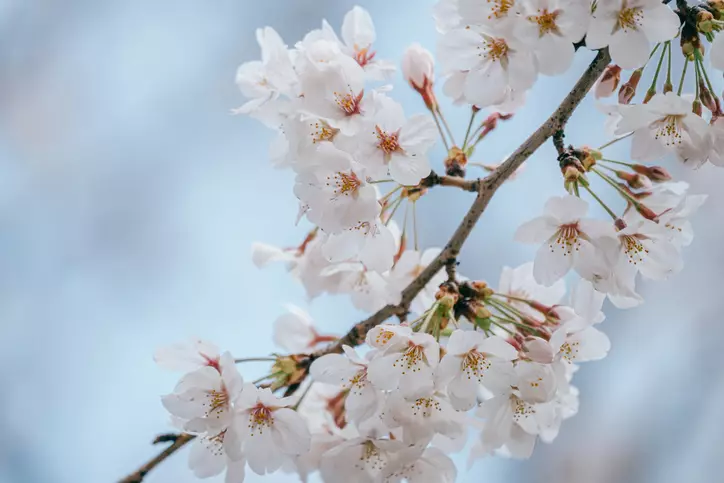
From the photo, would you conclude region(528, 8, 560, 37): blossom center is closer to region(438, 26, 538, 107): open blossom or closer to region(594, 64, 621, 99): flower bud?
region(438, 26, 538, 107): open blossom

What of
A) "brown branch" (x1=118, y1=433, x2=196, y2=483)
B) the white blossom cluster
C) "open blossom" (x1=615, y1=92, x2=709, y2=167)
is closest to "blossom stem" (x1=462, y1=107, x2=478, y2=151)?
the white blossom cluster

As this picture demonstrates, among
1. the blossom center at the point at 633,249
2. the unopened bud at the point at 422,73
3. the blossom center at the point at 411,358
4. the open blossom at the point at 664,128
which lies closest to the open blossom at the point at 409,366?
the blossom center at the point at 411,358

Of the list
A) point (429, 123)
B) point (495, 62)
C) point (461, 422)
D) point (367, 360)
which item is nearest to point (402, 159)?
point (429, 123)

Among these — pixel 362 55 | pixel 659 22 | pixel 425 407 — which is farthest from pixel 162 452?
pixel 659 22

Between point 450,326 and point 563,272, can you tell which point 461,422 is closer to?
point 450,326

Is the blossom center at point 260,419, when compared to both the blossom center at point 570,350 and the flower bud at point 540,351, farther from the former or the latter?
the blossom center at point 570,350
